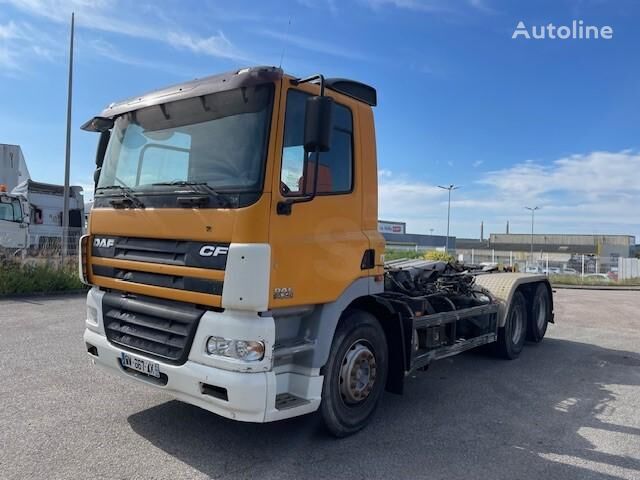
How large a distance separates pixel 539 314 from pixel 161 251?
22.6ft

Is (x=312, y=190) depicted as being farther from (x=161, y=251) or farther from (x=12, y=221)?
(x=12, y=221)

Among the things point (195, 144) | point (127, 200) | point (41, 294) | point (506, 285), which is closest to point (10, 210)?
point (41, 294)

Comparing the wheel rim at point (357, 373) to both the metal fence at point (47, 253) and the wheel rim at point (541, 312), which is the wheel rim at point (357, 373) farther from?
the metal fence at point (47, 253)

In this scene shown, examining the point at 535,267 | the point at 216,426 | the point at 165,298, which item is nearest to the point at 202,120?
the point at 165,298

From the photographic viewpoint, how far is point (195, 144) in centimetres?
402

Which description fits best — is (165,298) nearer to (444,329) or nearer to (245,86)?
(245,86)

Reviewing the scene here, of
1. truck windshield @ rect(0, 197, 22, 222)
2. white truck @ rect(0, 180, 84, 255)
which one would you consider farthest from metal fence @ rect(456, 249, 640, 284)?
truck windshield @ rect(0, 197, 22, 222)

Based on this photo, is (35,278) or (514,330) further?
(35,278)

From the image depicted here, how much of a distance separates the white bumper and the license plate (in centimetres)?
5

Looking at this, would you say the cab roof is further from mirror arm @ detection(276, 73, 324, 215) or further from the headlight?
the headlight

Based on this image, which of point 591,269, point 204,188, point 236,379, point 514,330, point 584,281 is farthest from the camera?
point 591,269

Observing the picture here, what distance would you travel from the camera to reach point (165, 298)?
13.0 ft

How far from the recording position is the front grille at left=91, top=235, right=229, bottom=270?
12.0 feet

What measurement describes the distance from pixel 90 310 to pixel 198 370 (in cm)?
161
